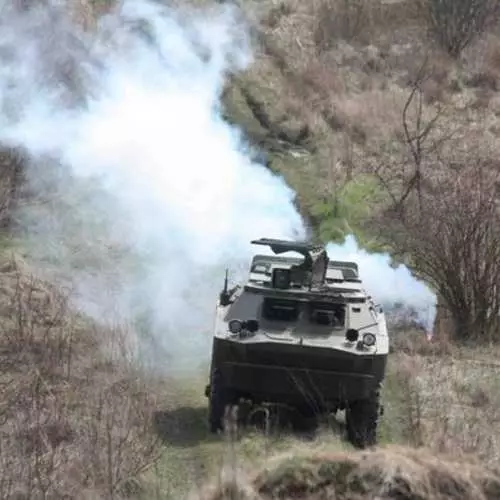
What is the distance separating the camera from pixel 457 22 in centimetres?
3369

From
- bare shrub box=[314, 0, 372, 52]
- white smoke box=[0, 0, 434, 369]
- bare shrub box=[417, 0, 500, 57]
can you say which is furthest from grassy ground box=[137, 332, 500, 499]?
bare shrub box=[417, 0, 500, 57]

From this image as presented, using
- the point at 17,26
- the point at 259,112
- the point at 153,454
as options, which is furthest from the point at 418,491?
the point at 259,112

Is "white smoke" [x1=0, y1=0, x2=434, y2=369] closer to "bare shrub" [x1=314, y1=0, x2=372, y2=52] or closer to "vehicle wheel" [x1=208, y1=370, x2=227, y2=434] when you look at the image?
"vehicle wheel" [x1=208, y1=370, x2=227, y2=434]

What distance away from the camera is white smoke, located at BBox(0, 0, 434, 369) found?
17734 mm

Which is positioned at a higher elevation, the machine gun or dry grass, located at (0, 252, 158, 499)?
the machine gun

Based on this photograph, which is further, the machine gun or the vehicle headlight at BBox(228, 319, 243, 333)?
the machine gun

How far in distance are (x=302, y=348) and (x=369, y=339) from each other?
718 mm

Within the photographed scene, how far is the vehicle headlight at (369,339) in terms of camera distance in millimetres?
10945

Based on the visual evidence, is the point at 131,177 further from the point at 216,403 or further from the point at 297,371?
the point at 297,371

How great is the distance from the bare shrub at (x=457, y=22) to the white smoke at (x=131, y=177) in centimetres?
1247

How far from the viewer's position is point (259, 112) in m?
26.1

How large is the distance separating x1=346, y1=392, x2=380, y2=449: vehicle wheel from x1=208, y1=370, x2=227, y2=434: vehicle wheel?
4.45ft

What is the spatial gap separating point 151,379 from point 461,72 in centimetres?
2131

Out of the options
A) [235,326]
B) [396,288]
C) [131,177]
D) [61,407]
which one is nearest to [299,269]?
[235,326]
